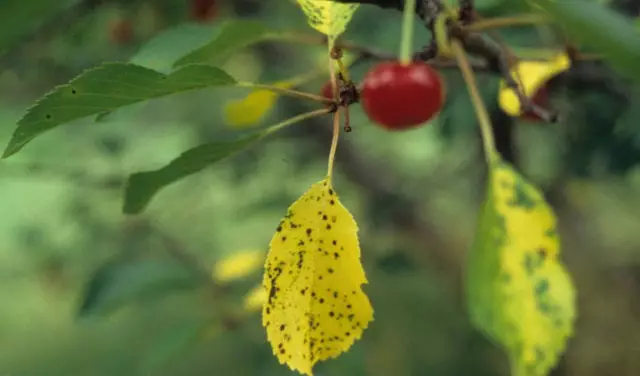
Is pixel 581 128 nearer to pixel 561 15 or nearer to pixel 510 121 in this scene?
pixel 510 121

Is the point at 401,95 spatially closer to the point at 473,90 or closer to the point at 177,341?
the point at 473,90

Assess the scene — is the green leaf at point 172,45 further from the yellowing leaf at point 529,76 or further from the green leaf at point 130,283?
the green leaf at point 130,283

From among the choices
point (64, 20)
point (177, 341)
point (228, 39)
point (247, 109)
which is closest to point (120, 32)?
point (64, 20)

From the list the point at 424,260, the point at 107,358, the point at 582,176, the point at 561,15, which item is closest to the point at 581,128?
the point at 582,176

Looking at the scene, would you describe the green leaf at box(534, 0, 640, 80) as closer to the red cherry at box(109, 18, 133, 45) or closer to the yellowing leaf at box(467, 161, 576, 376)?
the yellowing leaf at box(467, 161, 576, 376)

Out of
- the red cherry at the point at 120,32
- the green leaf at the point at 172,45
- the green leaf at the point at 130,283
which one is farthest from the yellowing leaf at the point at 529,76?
the red cherry at the point at 120,32

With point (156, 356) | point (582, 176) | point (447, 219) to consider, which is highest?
point (582, 176)

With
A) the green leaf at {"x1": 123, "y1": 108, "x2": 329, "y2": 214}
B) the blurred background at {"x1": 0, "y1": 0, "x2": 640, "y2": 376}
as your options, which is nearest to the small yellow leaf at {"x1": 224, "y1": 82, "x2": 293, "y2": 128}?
the blurred background at {"x1": 0, "y1": 0, "x2": 640, "y2": 376}
